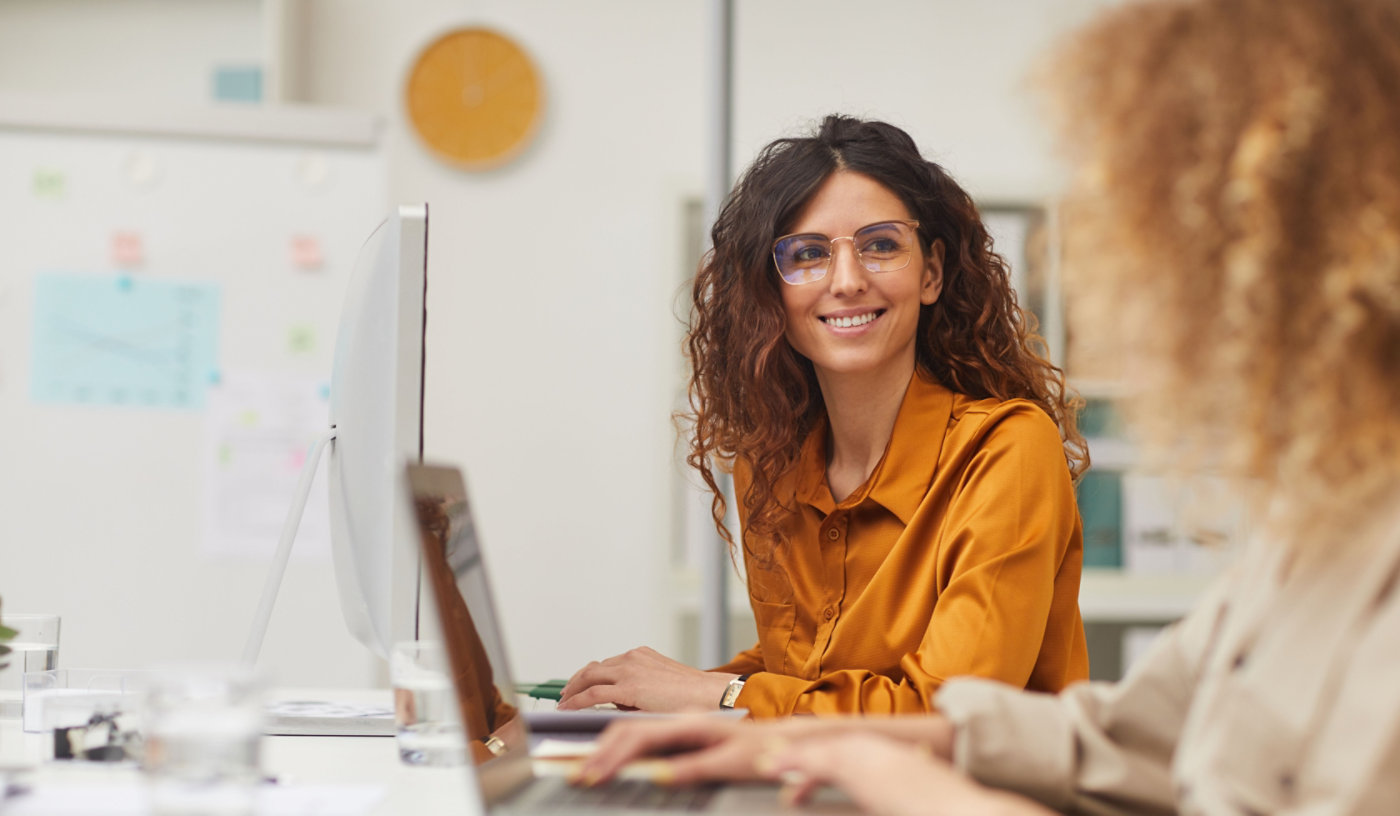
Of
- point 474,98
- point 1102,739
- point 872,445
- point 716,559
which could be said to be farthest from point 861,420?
point 474,98

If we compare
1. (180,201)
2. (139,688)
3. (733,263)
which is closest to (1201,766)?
(139,688)

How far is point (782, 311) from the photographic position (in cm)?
158

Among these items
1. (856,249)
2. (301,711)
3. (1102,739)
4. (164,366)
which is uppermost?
(856,249)

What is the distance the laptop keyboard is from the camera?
76cm

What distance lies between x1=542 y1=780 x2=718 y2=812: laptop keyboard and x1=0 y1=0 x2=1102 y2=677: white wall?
97.9 inches

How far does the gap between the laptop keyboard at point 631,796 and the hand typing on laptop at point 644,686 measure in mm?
465

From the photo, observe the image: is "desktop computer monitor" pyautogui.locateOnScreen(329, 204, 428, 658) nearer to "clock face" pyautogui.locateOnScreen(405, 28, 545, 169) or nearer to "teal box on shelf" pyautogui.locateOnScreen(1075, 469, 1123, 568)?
"clock face" pyautogui.locateOnScreen(405, 28, 545, 169)

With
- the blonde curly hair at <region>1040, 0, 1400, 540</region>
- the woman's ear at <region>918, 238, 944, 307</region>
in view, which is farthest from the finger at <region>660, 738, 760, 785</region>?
the woman's ear at <region>918, 238, 944, 307</region>

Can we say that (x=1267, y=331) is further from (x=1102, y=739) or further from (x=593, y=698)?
(x=593, y=698)

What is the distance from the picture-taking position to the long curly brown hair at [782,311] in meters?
1.53

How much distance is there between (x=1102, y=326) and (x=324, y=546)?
2191mm

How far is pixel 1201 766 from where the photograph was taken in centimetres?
70

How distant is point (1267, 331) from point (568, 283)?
2.80 m

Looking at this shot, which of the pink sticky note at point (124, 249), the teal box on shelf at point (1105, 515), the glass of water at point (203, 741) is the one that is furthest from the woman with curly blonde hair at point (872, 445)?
the teal box on shelf at point (1105, 515)
